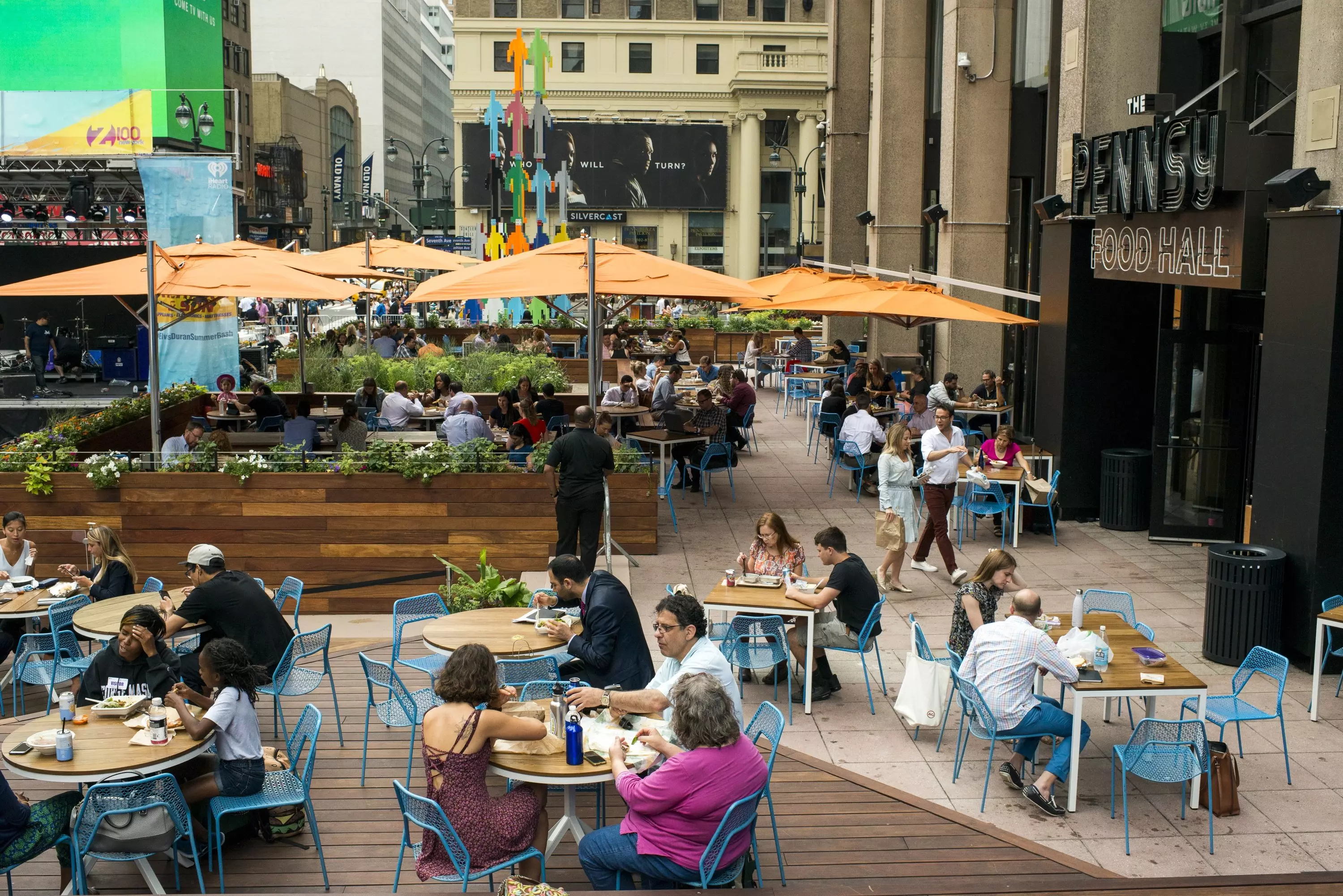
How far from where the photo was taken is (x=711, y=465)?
17266 mm

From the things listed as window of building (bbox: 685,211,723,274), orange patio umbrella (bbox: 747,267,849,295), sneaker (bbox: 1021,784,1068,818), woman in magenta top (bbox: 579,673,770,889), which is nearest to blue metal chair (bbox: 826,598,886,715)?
sneaker (bbox: 1021,784,1068,818)

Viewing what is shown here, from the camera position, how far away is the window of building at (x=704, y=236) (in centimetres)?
7131

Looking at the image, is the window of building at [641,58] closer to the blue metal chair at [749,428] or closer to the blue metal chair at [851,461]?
the blue metal chair at [749,428]

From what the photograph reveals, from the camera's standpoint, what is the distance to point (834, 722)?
9.30m

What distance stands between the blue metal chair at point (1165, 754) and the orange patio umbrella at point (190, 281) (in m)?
10.3

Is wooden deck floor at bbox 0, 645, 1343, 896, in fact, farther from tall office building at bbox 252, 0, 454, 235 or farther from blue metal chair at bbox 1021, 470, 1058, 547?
tall office building at bbox 252, 0, 454, 235

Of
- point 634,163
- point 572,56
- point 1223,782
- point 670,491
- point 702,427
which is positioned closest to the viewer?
point 1223,782

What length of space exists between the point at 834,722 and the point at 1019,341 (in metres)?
13.9

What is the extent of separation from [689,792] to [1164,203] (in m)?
9.84

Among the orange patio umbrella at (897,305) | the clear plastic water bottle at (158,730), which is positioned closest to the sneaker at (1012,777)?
the clear plastic water bottle at (158,730)

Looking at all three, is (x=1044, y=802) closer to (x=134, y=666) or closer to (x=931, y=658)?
Result: (x=931, y=658)

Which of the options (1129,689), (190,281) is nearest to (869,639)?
(1129,689)

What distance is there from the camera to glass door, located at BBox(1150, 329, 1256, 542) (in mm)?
14211

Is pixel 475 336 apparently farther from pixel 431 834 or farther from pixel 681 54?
pixel 681 54
